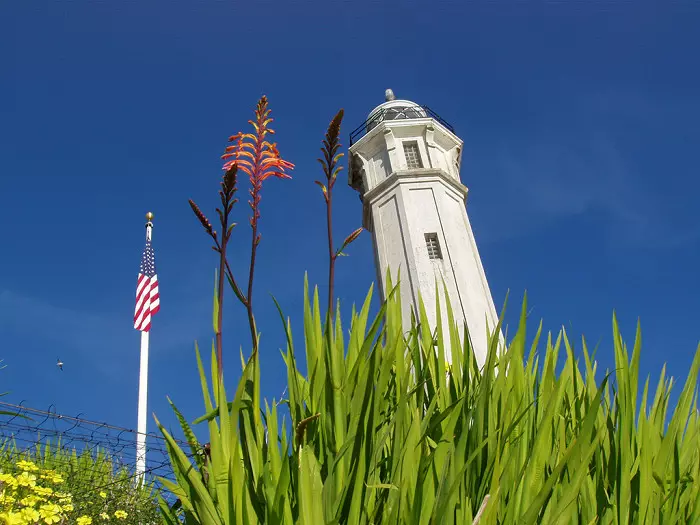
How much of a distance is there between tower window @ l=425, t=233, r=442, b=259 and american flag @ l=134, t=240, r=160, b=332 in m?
7.53

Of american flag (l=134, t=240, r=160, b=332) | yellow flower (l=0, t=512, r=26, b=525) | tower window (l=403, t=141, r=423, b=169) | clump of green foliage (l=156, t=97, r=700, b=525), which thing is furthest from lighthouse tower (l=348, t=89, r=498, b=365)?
clump of green foliage (l=156, t=97, r=700, b=525)

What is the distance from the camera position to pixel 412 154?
17.8 m

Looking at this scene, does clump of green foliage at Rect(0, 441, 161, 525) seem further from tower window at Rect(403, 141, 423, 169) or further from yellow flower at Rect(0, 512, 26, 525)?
tower window at Rect(403, 141, 423, 169)

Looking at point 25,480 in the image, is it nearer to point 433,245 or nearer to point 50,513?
point 50,513

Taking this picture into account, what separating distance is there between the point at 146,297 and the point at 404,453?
13.6 meters

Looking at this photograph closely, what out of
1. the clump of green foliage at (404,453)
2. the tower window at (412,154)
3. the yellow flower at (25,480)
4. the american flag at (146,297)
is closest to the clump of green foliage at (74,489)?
the yellow flower at (25,480)

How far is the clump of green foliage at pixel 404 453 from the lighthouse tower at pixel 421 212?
35.0ft

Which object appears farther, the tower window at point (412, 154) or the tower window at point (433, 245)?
the tower window at point (412, 154)

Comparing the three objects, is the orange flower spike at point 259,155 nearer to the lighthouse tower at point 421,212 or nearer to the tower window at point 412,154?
the lighthouse tower at point 421,212

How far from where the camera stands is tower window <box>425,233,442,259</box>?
49.1 feet

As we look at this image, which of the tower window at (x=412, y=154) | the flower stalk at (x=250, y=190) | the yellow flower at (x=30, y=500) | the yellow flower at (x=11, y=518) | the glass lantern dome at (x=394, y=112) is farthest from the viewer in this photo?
the glass lantern dome at (x=394, y=112)

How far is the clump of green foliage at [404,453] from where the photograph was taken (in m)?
1.44

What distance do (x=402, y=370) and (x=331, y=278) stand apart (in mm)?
621

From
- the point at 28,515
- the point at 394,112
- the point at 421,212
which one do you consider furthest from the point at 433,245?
the point at 28,515
